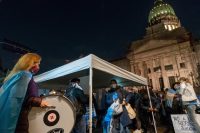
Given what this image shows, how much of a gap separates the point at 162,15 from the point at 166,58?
2604cm

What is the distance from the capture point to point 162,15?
63969 millimetres

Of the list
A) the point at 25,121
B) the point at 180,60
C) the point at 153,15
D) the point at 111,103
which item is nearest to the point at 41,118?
the point at 25,121

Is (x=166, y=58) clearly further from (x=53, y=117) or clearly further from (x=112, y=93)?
(x=53, y=117)

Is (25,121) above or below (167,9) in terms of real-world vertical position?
below

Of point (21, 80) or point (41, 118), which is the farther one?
point (41, 118)

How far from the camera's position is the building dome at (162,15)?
62594mm

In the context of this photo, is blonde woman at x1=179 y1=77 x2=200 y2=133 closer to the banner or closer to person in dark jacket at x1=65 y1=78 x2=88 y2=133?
the banner

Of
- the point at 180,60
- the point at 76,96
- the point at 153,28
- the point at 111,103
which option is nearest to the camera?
the point at 76,96

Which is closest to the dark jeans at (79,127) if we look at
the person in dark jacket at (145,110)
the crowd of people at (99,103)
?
the crowd of people at (99,103)

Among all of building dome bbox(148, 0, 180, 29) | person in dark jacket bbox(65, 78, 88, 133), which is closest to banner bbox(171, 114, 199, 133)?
person in dark jacket bbox(65, 78, 88, 133)

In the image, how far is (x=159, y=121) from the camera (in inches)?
403

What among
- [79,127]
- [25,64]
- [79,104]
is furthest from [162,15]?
[25,64]

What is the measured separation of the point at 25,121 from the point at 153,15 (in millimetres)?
71171

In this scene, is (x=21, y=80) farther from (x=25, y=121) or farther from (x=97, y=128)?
(x=97, y=128)
